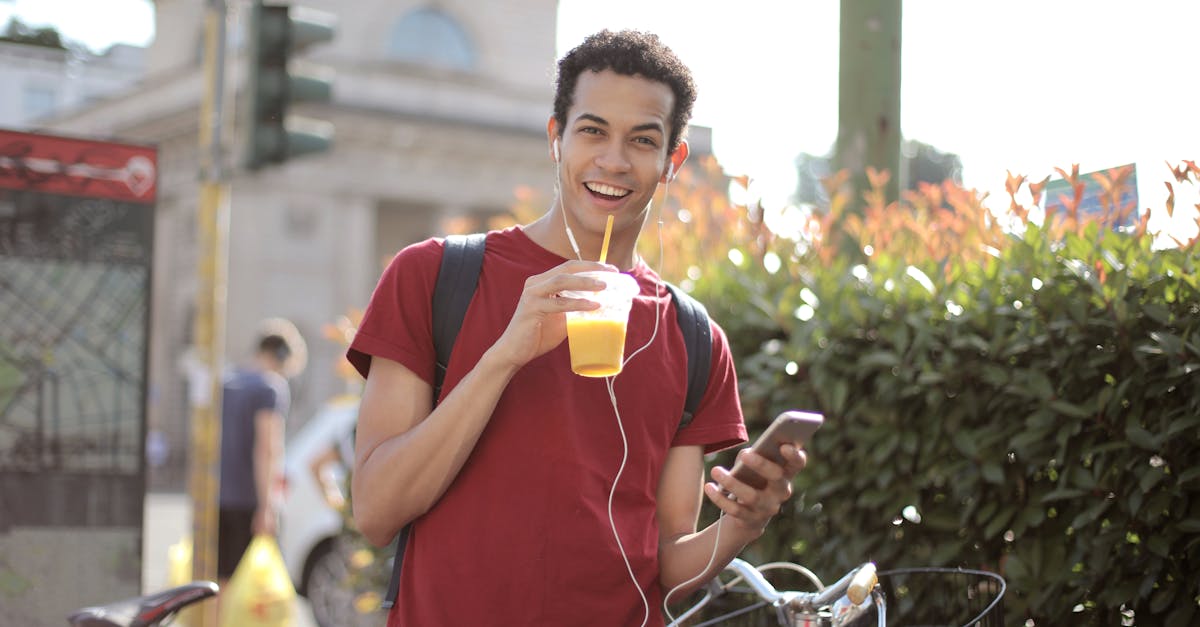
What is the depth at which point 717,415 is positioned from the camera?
2691mm

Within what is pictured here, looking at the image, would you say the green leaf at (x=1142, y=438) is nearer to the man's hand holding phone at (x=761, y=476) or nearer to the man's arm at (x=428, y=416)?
the man's hand holding phone at (x=761, y=476)

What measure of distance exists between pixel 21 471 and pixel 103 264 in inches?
31.6

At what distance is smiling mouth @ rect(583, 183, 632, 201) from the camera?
255cm

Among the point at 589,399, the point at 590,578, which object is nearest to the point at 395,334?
the point at 589,399

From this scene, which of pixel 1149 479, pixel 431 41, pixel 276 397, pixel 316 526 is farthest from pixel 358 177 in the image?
pixel 1149 479

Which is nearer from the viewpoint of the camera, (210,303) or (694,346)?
(694,346)

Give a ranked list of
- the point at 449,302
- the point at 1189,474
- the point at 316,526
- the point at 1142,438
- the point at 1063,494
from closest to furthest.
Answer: the point at 449,302 < the point at 1189,474 < the point at 1142,438 < the point at 1063,494 < the point at 316,526

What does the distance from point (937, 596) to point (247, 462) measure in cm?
585

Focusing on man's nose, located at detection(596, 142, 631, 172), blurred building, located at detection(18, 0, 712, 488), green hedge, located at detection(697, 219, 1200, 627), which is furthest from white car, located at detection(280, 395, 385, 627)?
blurred building, located at detection(18, 0, 712, 488)

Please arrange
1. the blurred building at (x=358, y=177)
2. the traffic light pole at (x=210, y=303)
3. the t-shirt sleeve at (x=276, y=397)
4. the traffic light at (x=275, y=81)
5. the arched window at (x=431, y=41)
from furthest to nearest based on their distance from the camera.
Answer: the arched window at (x=431, y=41)
the blurred building at (x=358, y=177)
the t-shirt sleeve at (x=276, y=397)
the traffic light at (x=275, y=81)
the traffic light pole at (x=210, y=303)

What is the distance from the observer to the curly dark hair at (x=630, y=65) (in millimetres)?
2582

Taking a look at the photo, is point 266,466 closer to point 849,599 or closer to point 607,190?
point 607,190

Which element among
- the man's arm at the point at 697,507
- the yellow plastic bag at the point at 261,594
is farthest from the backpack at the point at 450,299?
the yellow plastic bag at the point at 261,594

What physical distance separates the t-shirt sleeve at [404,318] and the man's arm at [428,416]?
3cm
